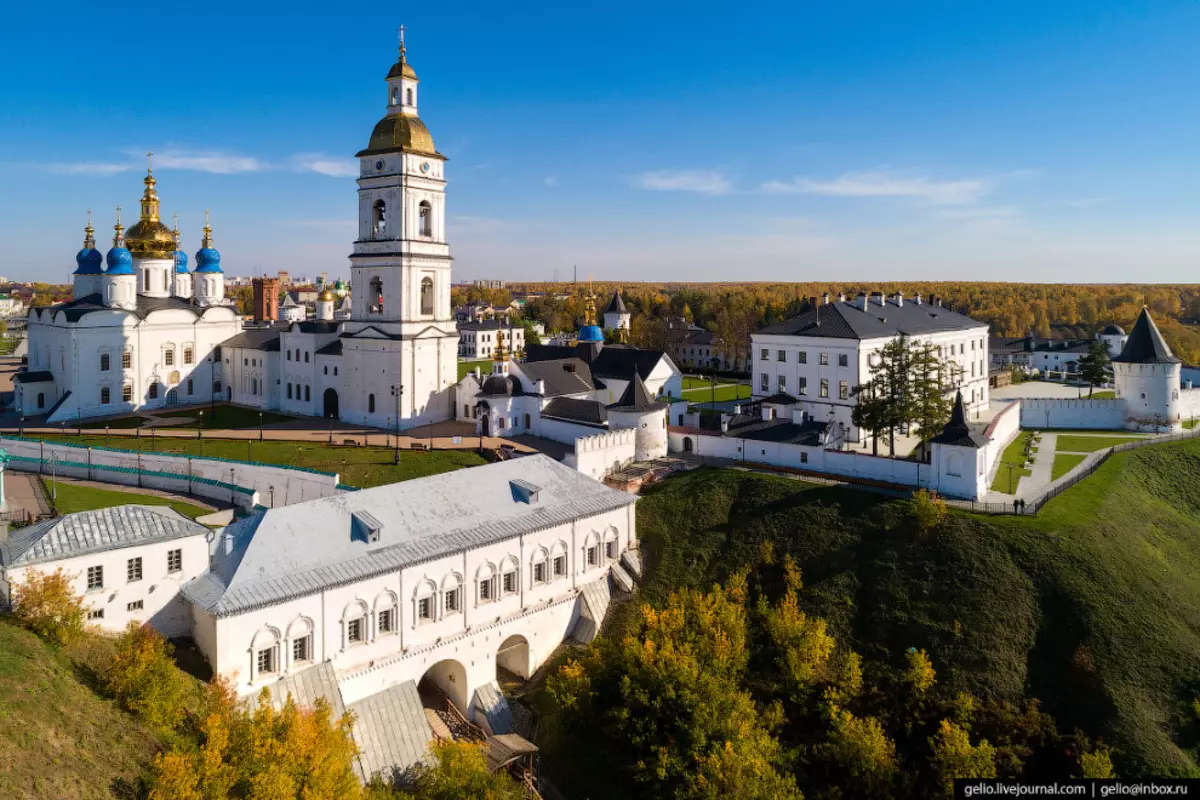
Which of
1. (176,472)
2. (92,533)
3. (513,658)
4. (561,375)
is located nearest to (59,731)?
(92,533)

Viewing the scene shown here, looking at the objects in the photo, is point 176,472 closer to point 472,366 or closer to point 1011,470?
point 1011,470

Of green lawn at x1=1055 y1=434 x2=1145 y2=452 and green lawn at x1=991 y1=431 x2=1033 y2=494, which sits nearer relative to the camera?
green lawn at x1=991 y1=431 x2=1033 y2=494

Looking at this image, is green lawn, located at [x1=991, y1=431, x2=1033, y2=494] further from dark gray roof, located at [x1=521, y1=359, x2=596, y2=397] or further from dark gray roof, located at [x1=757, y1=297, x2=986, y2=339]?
dark gray roof, located at [x1=521, y1=359, x2=596, y2=397]

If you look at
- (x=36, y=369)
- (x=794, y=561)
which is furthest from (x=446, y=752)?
(x=36, y=369)

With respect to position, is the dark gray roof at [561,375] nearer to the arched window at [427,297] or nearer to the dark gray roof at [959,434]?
the arched window at [427,297]

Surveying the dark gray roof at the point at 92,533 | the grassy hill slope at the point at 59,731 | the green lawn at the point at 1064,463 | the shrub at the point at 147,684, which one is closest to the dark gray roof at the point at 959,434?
the green lawn at the point at 1064,463

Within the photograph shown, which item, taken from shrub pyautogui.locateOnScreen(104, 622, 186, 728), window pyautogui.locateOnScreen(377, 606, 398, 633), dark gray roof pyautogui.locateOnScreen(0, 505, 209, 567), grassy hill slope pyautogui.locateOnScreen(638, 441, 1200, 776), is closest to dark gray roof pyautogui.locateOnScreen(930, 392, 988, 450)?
grassy hill slope pyautogui.locateOnScreen(638, 441, 1200, 776)
